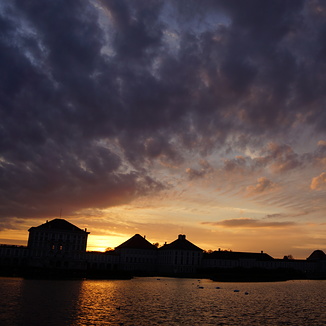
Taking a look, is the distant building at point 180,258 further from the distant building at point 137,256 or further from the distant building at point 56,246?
the distant building at point 56,246

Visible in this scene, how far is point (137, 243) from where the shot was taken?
591ft

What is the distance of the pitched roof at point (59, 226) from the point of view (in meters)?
139

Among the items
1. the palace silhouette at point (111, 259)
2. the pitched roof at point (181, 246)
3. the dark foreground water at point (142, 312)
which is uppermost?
the pitched roof at point (181, 246)

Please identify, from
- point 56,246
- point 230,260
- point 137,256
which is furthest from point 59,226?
point 230,260

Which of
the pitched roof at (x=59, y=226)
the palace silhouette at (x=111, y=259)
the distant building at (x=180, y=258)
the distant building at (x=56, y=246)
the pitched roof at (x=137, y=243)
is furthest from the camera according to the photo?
the pitched roof at (x=137, y=243)

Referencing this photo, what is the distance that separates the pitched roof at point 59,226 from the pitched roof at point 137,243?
3590 cm

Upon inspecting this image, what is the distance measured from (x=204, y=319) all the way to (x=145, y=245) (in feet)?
471

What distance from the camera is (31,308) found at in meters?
40.6

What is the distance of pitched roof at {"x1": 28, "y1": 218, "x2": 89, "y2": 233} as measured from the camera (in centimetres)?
13925

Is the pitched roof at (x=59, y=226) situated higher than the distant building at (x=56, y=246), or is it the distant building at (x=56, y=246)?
the pitched roof at (x=59, y=226)

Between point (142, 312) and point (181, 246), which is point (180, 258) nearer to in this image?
point (181, 246)

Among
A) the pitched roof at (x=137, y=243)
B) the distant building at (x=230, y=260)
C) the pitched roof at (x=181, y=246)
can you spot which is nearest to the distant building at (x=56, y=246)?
the pitched roof at (x=137, y=243)

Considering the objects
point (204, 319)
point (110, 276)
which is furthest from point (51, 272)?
point (204, 319)

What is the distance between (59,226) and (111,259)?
126 feet
